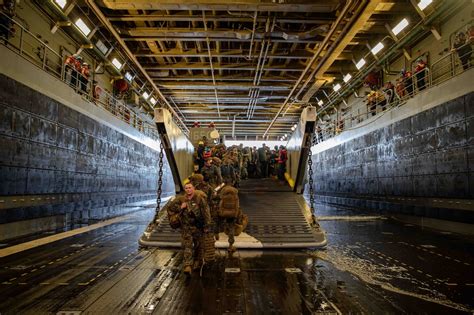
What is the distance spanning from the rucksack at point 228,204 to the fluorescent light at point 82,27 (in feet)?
37.9

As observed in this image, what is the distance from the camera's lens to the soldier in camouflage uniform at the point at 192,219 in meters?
5.26

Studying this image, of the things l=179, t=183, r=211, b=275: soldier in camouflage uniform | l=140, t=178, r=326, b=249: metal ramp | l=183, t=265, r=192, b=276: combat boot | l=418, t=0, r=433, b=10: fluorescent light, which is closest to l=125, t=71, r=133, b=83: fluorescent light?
l=140, t=178, r=326, b=249: metal ramp

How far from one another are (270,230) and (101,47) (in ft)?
45.3

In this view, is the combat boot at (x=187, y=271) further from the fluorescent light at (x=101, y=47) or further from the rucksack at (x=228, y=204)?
the fluorescent light at (x=101, y=47)

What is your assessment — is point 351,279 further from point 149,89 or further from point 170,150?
point 149,89

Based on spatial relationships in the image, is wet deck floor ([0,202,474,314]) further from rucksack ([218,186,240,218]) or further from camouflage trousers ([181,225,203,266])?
rucksack ([218,186,240,218])

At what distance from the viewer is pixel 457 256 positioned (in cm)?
641

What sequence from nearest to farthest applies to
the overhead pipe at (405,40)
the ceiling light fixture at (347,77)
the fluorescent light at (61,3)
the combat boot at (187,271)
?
the combat boot at (187,271)
the fluorescent light at (61,3)
the overhead pipe at (405,40)
the ceiling light fixture at (347,77)

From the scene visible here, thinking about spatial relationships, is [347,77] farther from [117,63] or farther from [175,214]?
[175,214]

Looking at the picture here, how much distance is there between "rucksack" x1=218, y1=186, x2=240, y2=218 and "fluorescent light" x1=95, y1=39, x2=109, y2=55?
1325 cm

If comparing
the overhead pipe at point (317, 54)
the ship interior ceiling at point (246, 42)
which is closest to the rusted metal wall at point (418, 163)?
the ship interior ceiling at point (246, 42)

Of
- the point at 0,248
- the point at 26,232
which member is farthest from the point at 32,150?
the point at 0,248

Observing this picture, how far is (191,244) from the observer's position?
209 inches

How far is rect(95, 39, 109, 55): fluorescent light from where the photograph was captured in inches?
618
